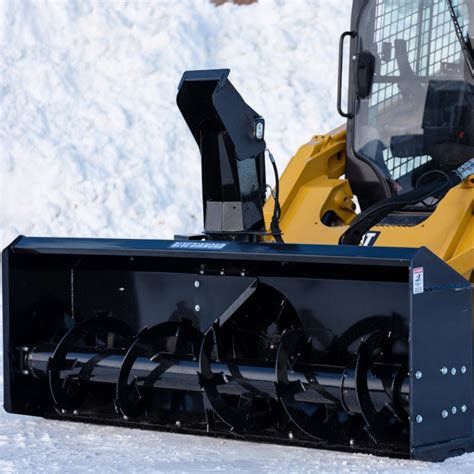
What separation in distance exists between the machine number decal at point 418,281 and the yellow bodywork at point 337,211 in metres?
0.94

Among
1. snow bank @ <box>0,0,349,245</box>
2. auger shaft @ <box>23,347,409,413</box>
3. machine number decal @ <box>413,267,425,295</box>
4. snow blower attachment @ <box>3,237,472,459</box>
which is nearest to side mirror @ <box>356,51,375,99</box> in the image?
snow blower attachment @ <box>3,237,472,459</box>

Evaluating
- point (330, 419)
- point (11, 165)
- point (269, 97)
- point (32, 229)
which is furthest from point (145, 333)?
point (269, 97)

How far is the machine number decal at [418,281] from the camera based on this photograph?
16.9ft

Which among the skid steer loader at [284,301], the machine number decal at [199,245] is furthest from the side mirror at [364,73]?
the machine number decal at [199,245]

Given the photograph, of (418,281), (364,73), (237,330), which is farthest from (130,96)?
(418,281)

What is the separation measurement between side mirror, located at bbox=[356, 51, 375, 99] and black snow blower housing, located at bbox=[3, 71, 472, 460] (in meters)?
1.32

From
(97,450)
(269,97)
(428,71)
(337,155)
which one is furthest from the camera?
(269,97)

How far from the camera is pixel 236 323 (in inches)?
237

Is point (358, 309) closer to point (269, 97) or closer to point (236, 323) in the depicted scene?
point (236, 323)

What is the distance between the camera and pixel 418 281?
5.18 m

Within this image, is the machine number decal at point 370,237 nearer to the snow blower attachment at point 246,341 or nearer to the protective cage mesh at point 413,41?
the protective cage mesh at point 413,41

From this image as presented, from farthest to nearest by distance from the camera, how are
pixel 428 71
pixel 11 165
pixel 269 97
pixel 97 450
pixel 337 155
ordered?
pixel 269 97 < pixel 11 165 < pixel 337 155 < pixel 428 71 < pixel 97 450

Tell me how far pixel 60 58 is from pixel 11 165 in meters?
1.89

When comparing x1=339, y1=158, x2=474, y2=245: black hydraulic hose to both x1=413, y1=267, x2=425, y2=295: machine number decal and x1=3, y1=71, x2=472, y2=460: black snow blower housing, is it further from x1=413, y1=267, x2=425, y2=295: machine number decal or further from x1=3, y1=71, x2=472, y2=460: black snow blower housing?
x1=413, y1=267, x2=425, y2=295: machine number decal
